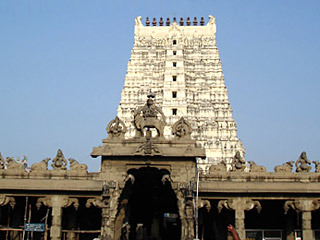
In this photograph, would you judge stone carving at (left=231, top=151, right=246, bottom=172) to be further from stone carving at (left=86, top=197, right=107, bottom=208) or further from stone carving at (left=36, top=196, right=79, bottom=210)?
stone carving at (left=36, top=196, right=79, bottom=210)

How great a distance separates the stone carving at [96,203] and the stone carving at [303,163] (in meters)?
13.0

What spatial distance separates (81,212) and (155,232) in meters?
8.60

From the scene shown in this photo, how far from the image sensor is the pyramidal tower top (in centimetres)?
8131

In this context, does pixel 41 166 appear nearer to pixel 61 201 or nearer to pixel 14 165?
pixel 14 165

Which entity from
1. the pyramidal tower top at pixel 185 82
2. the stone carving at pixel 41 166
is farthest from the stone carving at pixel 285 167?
the pyramidal tower top at pixel 185 82

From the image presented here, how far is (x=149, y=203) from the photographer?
39531 mm

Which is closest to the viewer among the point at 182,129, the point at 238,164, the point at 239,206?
the point at 239,206

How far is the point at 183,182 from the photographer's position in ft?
99.6

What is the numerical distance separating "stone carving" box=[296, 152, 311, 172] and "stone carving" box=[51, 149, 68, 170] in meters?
15.8

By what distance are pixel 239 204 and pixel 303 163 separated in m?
5.16

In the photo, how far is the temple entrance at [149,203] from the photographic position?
32000 millimetres

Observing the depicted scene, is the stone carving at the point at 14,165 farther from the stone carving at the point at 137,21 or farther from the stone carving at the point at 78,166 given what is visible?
the stone carving at the point at 137,21

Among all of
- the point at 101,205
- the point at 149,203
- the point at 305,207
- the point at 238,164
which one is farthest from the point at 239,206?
the point at 149,203

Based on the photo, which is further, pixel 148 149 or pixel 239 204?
pixel 239 204
